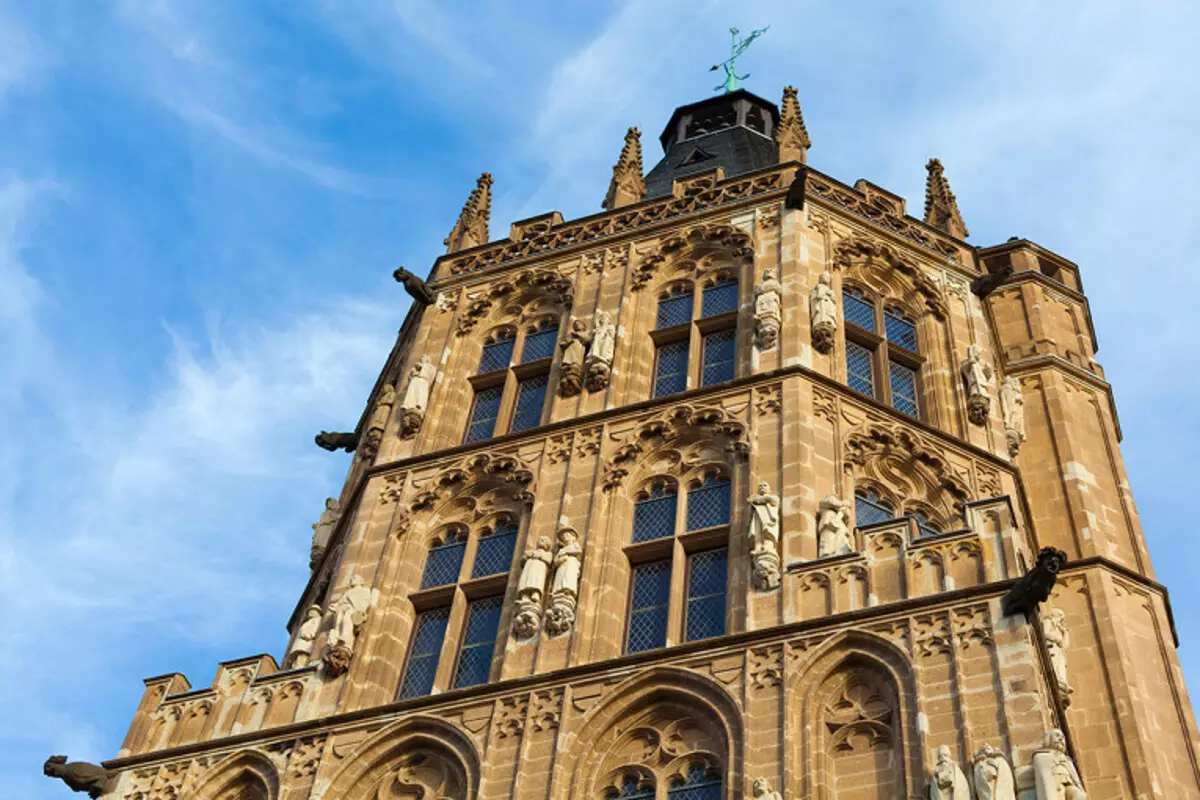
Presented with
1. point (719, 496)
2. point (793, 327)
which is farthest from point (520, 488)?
point (793, 327)

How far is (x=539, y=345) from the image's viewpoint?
29.3 m

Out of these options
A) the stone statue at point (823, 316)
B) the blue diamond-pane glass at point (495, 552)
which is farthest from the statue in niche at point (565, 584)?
the stone statue at point (823, 316)

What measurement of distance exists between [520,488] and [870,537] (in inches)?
216

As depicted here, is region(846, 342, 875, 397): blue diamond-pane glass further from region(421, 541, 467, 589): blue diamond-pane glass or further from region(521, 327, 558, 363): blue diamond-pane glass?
region(421, 541, 467, 589): blue diamond-pane glass

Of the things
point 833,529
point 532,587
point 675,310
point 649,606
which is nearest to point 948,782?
point 833,529

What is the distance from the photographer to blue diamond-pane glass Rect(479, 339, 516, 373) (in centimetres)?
2922

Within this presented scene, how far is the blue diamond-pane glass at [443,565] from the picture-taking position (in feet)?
81.4

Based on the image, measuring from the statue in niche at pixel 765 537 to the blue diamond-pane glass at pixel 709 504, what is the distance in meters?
0.73

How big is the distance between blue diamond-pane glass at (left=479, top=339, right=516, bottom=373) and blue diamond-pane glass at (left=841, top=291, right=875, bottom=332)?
4.95m

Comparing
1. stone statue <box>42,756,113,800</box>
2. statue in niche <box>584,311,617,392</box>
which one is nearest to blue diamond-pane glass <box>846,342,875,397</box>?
statue in niche <box>584,311,617,392</box>

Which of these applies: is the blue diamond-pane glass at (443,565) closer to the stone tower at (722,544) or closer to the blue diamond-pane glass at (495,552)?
the stone tower at (722,544)

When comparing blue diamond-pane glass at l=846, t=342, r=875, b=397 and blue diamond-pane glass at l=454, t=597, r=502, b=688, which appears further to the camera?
blue diamond-pane glass at l=846, t=342, r=875, b=397

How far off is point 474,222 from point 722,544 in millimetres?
11923

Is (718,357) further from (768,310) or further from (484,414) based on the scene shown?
(484,414)
